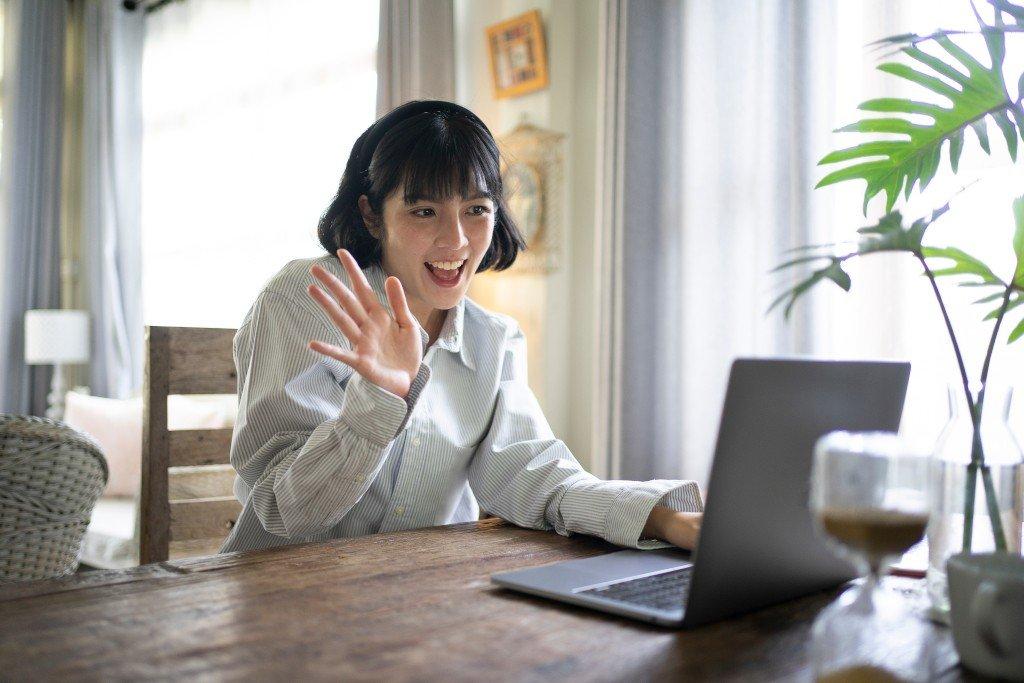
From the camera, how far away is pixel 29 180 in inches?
218

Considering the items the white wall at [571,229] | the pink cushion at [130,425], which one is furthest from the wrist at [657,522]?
the pink cushion at [130,425]

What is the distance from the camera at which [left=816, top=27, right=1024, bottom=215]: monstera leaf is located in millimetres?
1084

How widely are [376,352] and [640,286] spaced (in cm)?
206

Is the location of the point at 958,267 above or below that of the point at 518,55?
below

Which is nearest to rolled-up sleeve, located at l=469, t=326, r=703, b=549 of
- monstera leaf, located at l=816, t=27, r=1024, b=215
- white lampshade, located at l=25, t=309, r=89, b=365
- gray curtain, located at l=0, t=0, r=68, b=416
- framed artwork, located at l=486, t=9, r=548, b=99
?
monstera leaf, located at l=816, t=27, r=1024, b=215

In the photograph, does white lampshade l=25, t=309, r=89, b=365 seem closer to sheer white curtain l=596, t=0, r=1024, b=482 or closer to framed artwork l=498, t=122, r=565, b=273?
framed artwork l=498, t=122, r=565, b=273

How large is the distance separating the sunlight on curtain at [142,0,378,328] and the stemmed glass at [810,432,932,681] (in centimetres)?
346

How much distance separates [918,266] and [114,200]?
4587 millimetres

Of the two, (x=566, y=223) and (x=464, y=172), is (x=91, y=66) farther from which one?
(x=464, y=172)

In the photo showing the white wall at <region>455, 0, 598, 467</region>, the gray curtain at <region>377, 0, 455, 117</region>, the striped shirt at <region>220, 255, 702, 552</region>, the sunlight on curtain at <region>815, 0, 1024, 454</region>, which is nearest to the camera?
the striped shirt at <region>220, 255, 702, 552</region>

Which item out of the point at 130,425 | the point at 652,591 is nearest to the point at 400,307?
the point at 652,591

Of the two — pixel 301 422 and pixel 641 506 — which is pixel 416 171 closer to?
pixel 301 422

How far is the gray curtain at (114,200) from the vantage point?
5.44 meters

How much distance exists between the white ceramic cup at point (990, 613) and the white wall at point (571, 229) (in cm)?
269
